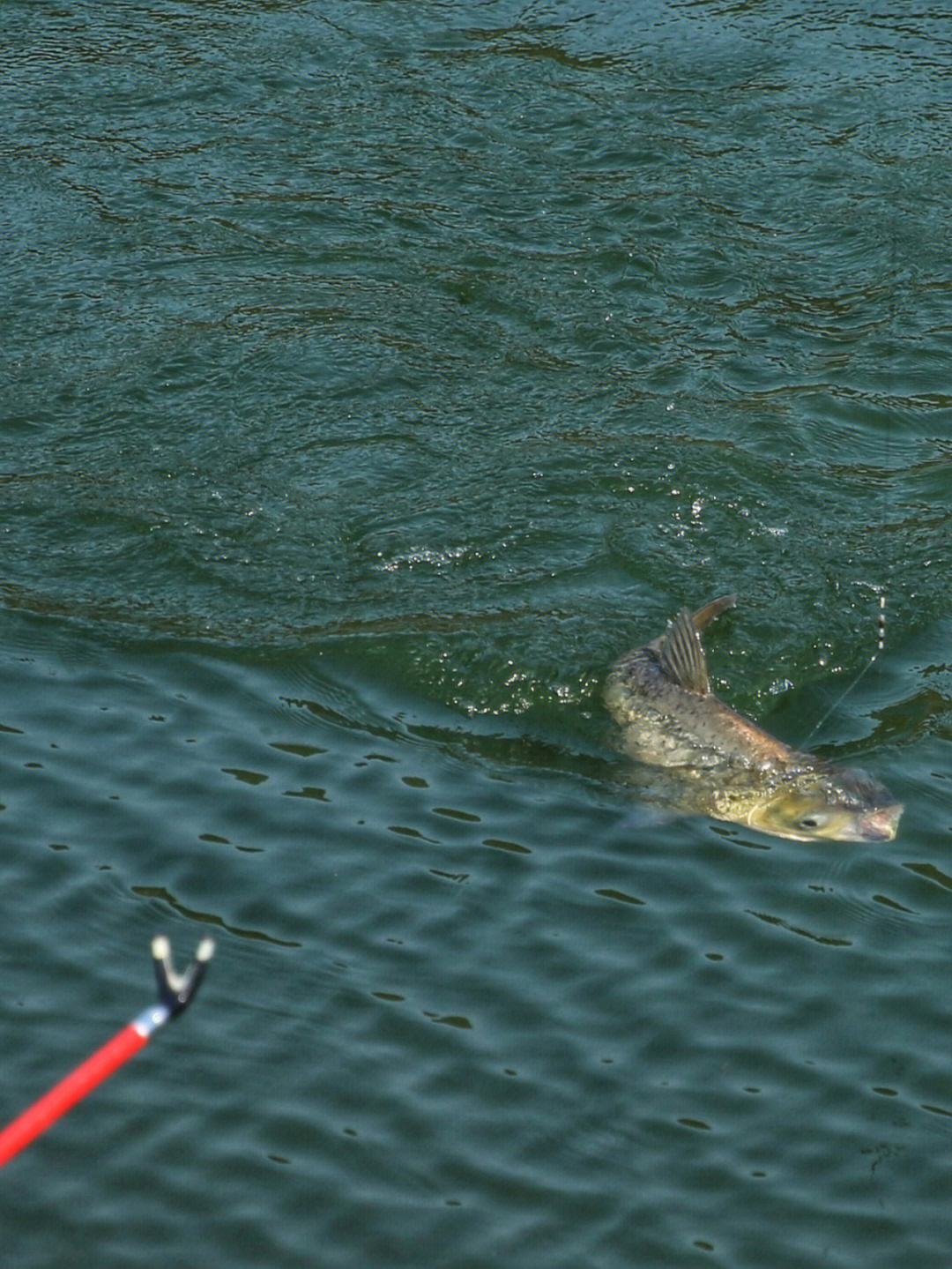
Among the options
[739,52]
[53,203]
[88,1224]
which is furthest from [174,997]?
[739,52]

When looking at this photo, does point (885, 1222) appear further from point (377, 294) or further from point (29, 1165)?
point (377, 294)

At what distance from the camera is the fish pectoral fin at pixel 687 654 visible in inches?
284

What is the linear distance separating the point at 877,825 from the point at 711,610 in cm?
153

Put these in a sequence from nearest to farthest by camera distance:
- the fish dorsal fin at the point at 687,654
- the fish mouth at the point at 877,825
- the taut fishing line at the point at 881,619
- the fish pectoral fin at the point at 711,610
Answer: the fish mouth at the point at 877,825 → the fish dorsal fin at the point at 687,654 → the taut fishing line at the point at 881,619 → the fish pectoral fin at the point at 711,610

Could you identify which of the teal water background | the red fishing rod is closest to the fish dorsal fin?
the teal water background

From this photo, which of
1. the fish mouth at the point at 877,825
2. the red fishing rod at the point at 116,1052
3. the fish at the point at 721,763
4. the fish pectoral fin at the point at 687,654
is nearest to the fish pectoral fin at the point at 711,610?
the fish at the point at 721,763

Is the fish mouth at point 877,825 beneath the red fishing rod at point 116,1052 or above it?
beneath

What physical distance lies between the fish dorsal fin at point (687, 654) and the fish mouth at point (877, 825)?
0.85 metres

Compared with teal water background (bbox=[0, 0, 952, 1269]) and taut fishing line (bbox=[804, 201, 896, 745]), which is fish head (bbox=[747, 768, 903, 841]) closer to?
teal water background (bbox=[0, 0, 952, 1269])

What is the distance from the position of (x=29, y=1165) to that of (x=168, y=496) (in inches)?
168

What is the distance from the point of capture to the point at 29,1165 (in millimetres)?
5176

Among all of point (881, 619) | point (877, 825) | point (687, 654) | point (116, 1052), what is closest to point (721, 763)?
point (687, 654)

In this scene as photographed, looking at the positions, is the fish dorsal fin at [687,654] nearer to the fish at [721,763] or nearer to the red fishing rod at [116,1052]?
the fish at [721,763]

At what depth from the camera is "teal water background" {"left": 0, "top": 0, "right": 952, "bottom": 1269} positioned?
5270 mm
